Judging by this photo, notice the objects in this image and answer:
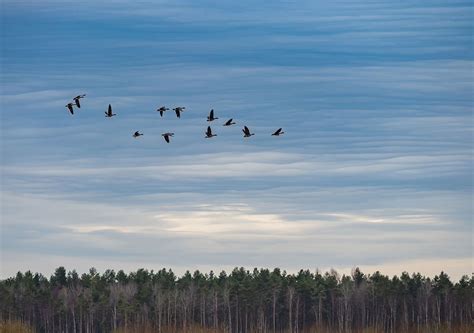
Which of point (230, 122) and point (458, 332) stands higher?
point (230, 122)

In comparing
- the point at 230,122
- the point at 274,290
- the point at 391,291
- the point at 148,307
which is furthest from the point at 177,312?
the point at 230,122

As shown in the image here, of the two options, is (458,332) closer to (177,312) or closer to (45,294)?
(177,312)

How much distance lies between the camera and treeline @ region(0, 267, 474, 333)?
153875 mm

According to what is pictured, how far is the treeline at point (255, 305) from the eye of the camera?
6058 inches

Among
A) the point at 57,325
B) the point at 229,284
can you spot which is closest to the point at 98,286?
the point at 57,325

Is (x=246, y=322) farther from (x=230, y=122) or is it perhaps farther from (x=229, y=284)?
(x=230, y=122)

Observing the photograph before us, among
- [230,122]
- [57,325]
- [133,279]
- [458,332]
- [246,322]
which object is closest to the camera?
[230,122]

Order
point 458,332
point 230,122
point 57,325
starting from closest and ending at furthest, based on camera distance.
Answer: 1. point 230,122
2. point 458,332
3. point 57,325

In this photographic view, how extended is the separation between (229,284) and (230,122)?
9420cm

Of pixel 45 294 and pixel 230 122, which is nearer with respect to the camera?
pixel 230 122

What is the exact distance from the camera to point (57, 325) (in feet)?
532

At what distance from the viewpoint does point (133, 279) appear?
17788 cm

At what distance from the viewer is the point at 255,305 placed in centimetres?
15812

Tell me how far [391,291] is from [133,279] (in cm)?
4107
